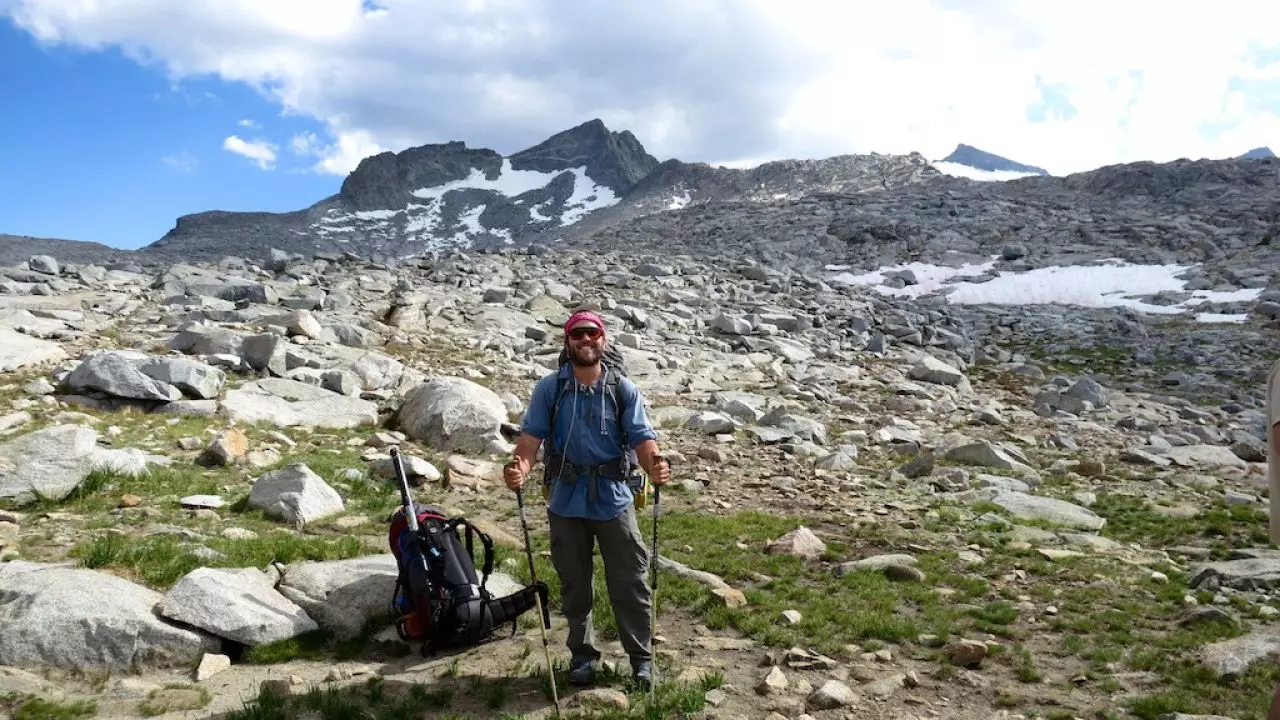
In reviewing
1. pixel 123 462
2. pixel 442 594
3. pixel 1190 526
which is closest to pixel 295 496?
pixel 123 462

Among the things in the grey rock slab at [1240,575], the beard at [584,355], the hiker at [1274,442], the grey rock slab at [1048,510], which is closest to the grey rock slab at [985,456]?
the grey rock slab at [1048,510]

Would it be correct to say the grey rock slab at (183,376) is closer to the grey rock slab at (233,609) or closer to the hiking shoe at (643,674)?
the grey rock slab at (233,609)

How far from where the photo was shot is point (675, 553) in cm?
1062

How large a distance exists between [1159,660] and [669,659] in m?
4.76

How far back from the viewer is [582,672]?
6535mm

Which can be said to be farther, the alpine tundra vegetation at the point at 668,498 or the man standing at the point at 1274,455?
the alpine tundra vegetation at the point at 668,498

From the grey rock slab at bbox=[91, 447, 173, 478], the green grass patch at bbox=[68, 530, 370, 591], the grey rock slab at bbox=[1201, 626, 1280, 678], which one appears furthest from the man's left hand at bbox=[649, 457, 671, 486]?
the grey rock slab at bbox=[91, 447, 173, 478]

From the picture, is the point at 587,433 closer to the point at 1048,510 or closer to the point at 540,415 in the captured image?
the point at 540,415

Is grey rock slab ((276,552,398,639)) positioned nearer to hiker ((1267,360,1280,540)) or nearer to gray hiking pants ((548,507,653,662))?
gray hiking pants ((548,507,653,662))

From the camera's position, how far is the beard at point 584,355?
6465 millimetres

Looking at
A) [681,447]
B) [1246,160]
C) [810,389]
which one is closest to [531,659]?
[681,447]

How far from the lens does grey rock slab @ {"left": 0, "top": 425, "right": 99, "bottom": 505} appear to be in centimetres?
968

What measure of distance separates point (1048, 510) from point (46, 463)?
1540 centimetres

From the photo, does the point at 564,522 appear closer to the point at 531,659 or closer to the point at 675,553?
the point at 531,659
